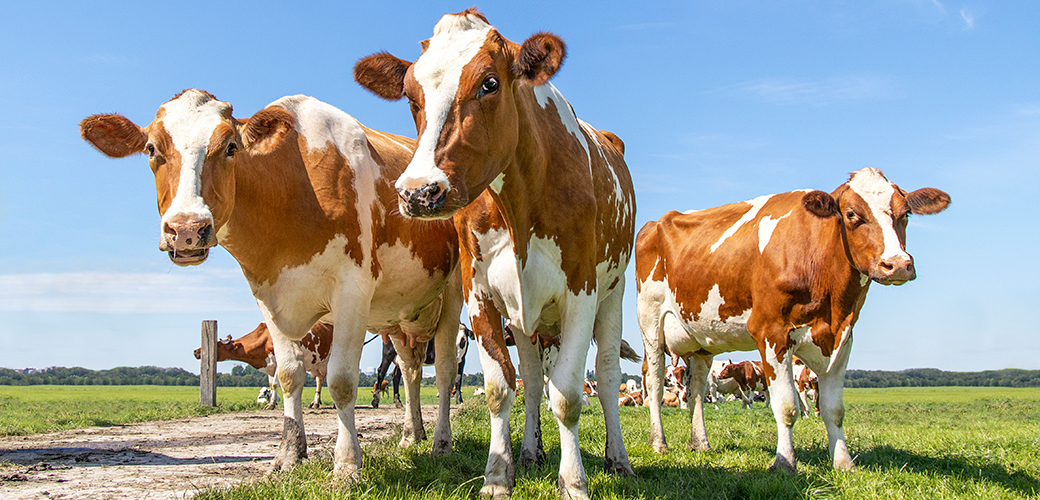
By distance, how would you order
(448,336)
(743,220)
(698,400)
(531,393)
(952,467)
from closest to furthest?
1. (531,393)
2. (952,467)
3. (448,336)
4. (743,220)
5. (698,400)

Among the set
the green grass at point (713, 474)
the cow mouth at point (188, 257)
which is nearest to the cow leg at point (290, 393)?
the green grass at point (713, 474)

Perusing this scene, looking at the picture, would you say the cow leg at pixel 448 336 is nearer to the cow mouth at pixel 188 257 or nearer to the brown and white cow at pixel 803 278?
the brown and white cow at pixel 803 278

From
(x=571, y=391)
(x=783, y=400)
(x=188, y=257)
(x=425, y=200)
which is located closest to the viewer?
(x=425, y=200)

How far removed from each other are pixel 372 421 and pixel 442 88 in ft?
30.6

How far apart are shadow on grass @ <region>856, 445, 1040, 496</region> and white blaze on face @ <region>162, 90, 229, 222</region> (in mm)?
5923

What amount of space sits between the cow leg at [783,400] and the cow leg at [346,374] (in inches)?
145

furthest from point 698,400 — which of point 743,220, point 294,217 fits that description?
point 294,217

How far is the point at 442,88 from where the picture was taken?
4020 millimetres

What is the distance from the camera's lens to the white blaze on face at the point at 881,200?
6.37 metres

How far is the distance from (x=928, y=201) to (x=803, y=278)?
60.3 inches

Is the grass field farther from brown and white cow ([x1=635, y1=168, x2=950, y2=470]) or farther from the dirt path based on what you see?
the dirt path

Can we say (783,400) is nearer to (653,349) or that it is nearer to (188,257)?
(653,349)

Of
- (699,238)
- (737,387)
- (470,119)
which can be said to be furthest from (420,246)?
(737,387)

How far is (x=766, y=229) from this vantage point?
300 inches
